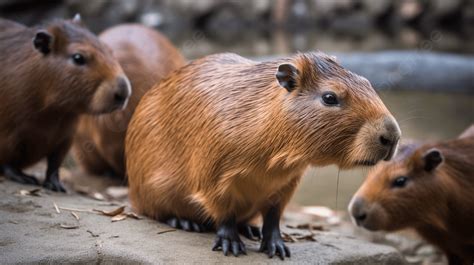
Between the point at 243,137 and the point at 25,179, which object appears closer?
the point at 243,137

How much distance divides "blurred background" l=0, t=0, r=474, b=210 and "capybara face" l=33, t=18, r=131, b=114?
5732mm

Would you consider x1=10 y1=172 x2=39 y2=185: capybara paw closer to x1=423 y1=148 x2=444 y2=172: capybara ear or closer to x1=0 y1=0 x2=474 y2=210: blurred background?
x1=423 y1=148 x2=444 y2=172: capybara ear

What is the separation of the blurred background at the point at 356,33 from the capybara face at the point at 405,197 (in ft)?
16.2

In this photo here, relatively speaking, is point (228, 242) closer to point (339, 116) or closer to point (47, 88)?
point (339, 116)

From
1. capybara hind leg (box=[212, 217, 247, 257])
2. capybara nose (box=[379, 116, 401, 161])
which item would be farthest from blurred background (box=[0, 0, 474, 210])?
capybara nose (box=[379, 116, 401, 161])

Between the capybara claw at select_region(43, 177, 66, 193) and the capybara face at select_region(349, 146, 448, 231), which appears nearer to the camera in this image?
the capybara face at select_region(349, 146, 448, 231)

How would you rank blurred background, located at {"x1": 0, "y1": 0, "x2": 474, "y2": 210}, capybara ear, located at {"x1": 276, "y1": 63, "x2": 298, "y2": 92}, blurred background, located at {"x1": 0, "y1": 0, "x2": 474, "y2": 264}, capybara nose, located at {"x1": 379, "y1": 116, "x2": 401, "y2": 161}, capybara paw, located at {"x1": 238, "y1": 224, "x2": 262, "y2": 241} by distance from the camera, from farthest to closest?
blurred background, located at {"x1": 0, "y1": 0, "x2": 474, "y2": 210}, blurred background, located at {"x1": 0, "y1": 0, "x2": 474, "y2": 264}, capybara paw, located at {"x1": 238, "y1": 224, "x2": 262, "y2": 241}, capybara ear, located at {"x1": 276, "y1": 63, "x2": 298, "y2": 92}, capybara nose, located at {"x1": 379, "y1": 116, "x2": 401, "y2": 161}

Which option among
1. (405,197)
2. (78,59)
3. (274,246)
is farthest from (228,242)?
(78,59)

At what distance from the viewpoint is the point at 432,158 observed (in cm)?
553

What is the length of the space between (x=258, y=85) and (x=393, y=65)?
10.9m

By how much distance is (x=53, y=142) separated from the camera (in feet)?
19.7

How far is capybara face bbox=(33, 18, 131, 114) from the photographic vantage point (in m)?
5.79

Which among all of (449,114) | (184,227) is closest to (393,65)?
(449,114)

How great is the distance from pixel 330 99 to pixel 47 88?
2.53 m
